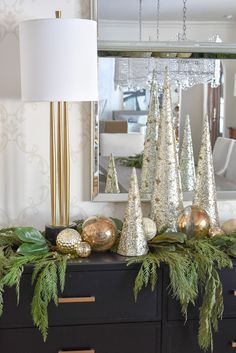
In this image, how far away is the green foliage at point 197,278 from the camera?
5.44ft

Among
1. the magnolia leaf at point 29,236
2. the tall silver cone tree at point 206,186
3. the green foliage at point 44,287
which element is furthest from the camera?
the tall silver cone tree at point 206,186

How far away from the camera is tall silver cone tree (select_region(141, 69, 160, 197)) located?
2.03 m

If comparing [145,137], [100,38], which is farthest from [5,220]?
[100,38]

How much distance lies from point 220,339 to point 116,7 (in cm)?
137

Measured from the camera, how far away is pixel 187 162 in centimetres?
210

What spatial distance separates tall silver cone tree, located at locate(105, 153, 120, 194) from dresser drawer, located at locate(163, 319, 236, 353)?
0.62 meters

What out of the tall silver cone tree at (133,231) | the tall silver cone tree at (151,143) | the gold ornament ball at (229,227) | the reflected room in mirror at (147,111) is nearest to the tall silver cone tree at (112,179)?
the reflected room in mirror at (147,111)

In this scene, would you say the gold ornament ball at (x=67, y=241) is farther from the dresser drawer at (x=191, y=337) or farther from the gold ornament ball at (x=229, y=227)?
the gold ornament ball at (x=229, y=227)

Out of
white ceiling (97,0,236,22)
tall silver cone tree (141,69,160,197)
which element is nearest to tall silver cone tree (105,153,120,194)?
tall silver cone tree (141,69,160,197)

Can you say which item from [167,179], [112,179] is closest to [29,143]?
[112,179]

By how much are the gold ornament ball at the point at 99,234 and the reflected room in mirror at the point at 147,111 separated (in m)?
0.28

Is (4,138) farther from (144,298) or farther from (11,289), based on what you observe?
(144,298)

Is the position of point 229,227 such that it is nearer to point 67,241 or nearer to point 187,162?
point 187,162

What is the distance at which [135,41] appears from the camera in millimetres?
1980
